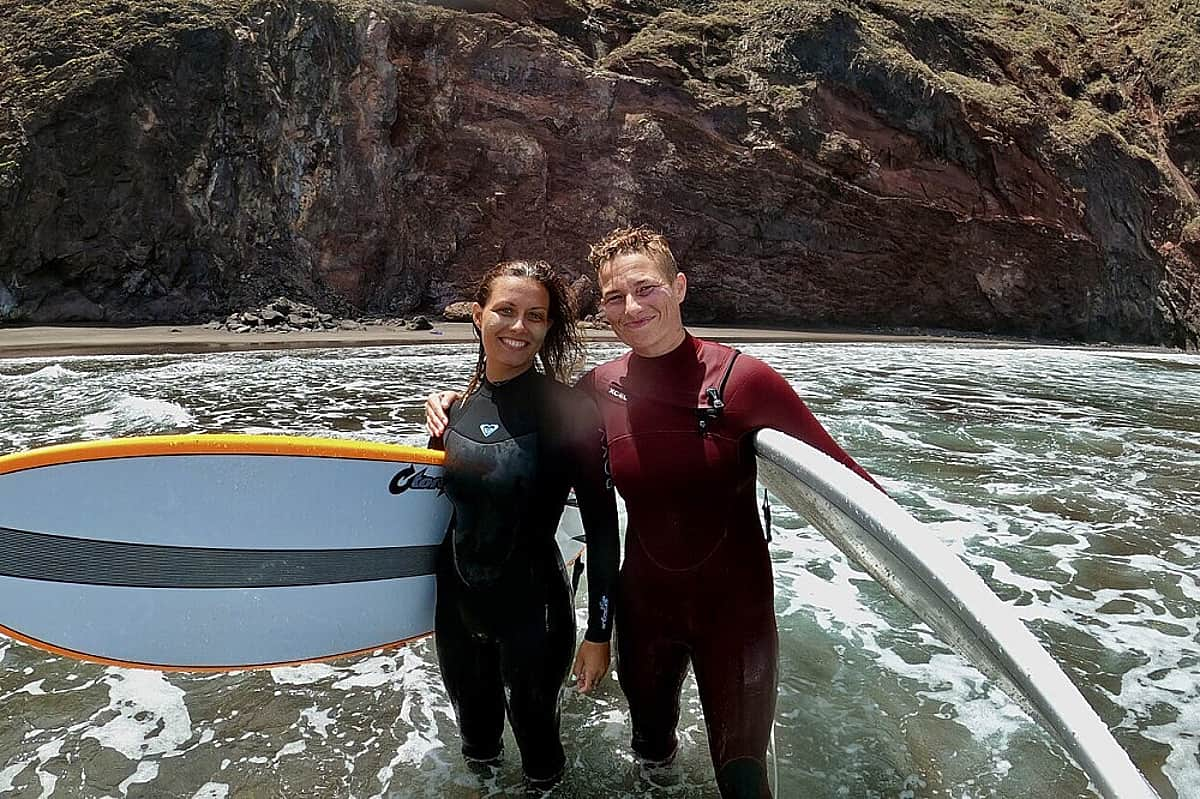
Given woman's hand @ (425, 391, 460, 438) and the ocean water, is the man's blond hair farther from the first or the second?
the ocean water

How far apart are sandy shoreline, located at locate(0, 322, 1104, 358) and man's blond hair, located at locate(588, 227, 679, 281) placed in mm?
14649

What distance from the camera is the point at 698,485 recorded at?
186 cm

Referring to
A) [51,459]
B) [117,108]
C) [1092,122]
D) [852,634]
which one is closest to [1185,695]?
[852,634]

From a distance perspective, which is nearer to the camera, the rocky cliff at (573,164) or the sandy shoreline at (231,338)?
the sandy shoreline at (231,338)

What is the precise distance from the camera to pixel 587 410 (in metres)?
2.03

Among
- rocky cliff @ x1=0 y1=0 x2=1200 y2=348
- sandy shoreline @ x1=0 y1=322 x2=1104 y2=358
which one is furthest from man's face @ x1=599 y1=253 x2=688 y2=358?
rocky cliff @ x1=0 y1=0 x2=1200 y2=348

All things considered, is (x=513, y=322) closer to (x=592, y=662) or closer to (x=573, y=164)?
(x=592, y=662)

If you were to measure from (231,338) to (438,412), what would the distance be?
17.0 meters

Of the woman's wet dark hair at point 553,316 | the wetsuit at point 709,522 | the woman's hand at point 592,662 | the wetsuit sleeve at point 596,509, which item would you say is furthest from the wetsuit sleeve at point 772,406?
the woman's hand at point 592,662

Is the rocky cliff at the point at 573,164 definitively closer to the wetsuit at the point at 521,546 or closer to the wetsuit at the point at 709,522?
the wetsuit at the point at 521,546

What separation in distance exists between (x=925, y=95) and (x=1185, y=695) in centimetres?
2733

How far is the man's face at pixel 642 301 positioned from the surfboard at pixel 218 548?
2.22ft

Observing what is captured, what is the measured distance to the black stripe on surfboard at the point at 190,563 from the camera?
213 centimetres

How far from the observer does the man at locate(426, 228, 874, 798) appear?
6.10ft
